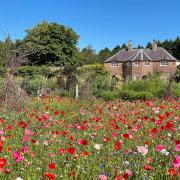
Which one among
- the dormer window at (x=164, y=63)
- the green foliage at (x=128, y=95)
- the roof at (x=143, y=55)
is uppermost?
the roof at (x=143, y=55)

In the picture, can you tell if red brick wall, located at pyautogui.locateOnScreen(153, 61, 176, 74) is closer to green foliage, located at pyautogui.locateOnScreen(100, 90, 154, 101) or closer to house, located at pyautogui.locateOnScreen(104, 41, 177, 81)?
house, located at pyautogui.locateOnScreen(104, 41, 177, 81)

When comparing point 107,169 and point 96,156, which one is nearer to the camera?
point 107,169

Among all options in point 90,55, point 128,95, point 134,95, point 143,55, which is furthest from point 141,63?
point 134,95

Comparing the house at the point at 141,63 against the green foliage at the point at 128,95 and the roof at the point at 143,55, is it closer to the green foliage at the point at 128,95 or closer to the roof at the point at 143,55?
the roof at the point at 143,55

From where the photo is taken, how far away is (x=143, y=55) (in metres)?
54.9

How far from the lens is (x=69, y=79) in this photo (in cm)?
2409

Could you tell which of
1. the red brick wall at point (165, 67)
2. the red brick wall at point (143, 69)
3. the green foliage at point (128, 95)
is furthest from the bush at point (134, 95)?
the red brick wall at point (165, 67)

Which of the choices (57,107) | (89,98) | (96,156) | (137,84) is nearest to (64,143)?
(96,156)

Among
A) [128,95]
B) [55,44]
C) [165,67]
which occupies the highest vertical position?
[55,44]

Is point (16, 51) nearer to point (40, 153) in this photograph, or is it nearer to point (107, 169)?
point (40, 153)

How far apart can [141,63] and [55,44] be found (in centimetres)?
1211

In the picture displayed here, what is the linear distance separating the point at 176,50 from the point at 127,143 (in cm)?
7209

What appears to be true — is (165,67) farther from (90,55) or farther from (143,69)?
(90,55)

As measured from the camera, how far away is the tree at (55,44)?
56344mm
